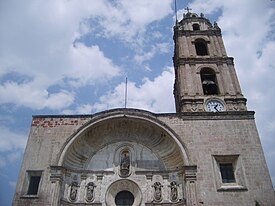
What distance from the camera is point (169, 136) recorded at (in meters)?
16.2

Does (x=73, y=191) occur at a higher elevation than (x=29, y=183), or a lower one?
lower

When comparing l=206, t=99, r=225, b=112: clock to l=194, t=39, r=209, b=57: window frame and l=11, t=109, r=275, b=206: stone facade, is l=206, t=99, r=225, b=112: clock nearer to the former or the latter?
l=11, t=109, r=275, b=206: stone facade

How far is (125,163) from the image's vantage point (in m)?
16.5

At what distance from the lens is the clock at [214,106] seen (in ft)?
57.5

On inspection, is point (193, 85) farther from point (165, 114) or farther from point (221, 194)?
point (221, 194)

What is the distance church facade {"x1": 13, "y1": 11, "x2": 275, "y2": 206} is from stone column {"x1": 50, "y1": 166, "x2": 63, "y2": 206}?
49 mm

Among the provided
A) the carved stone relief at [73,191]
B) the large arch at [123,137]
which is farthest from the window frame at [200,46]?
the carved stone relief at [73,191]

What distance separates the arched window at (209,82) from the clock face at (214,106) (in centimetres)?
147

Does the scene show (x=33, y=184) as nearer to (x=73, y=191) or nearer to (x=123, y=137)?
(x=73, y=191)

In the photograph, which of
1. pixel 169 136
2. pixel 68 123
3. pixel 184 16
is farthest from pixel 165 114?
pixel 184 16

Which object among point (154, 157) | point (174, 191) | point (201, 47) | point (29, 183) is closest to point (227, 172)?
point (174, 191)

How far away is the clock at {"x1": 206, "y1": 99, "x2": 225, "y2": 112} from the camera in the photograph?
57.5 ft

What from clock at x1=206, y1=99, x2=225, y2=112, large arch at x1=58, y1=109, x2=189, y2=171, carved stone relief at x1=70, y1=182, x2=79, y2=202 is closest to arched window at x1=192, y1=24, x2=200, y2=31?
clock at x1=206, y1=99, x2=225, y2=112

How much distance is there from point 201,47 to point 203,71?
3.18 m
